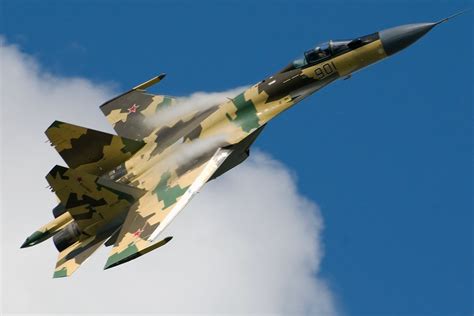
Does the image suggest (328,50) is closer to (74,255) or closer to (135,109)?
(135,109)

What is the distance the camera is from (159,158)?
1185 inches

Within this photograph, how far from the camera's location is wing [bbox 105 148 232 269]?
90.5ft

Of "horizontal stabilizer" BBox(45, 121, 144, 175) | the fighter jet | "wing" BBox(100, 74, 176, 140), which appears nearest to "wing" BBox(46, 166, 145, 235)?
the fighter jet

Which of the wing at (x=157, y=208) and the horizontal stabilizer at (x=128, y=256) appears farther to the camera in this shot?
the wing at (x=157, y=208)

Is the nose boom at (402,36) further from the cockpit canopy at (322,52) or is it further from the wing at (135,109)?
the wing at (135,109)

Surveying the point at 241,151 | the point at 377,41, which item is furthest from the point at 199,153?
the point at 377,41

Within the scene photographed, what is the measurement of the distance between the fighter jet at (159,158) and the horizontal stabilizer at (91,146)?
29 mm

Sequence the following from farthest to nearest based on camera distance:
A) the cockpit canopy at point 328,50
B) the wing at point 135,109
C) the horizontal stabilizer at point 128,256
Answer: the wing at point 135,109 → the cockpit canopy at point 328,50 → the horizontal stabilizer at point 128,256

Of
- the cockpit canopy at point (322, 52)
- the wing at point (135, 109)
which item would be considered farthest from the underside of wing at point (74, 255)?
the cockpit canopy at point (322, 52)

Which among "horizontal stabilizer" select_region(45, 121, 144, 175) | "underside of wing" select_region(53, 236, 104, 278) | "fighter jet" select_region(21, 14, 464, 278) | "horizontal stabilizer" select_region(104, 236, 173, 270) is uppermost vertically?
"horizontal stabilizer" select_region(45, 121, 144, 175)

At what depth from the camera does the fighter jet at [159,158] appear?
28.4 m

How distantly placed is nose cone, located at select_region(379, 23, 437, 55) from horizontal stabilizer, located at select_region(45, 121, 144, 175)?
7.56 meters

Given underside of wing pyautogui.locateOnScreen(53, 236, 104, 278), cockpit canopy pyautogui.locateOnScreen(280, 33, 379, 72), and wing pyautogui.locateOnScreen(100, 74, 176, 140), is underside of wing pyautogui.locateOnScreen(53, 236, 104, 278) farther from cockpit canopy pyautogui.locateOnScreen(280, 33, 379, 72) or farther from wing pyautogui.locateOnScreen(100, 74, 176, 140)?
cockpit canopy pyautogui.locateOnScreen(280, 33, 379, 72)

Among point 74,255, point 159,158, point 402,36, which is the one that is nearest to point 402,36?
point 402,36
